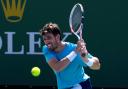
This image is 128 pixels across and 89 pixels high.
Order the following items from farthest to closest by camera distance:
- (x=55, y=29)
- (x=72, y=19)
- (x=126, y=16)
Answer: (x=126, y=16) < (x=72, y=19) < (x=55, y=29)

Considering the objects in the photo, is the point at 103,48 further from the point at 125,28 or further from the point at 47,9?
the point at 47,9

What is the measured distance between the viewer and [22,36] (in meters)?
7.36

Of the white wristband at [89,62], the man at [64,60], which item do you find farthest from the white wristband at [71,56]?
the white wristband at [89,62]

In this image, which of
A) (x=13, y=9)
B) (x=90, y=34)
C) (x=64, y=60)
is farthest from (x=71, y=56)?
(x=13, y=9)


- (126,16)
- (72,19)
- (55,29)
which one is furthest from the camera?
(126,16)

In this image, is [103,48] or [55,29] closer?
[55,29]

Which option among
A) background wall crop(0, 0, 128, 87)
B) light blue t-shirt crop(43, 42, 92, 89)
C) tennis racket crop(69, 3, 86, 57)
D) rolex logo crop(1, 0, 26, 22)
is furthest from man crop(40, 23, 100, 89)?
rolex logo crop(1, 0, 26, 22)

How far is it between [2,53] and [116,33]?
1761 mm

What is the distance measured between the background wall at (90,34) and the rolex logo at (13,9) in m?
0.05

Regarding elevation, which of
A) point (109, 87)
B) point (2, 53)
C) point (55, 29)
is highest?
point (55, 29)

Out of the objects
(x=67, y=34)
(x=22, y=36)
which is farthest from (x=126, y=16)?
(x=22, y=36)

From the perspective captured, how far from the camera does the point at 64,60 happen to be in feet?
14.1

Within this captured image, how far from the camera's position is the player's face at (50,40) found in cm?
429

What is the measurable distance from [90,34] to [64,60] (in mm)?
3032
